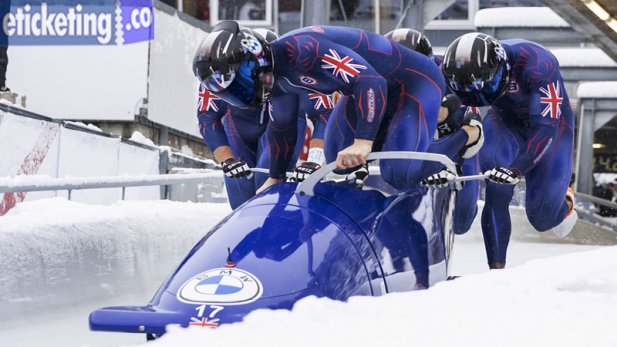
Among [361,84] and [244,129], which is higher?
[361,84]

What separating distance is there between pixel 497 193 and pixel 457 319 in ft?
10.2

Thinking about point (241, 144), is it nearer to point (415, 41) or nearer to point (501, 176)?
point (415, 41)

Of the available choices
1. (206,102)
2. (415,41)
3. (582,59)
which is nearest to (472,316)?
(206,102)

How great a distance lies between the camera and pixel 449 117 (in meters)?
4.79

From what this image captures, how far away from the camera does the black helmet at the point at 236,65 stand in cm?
329

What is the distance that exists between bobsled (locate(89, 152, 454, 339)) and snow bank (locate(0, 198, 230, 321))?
1143 mm

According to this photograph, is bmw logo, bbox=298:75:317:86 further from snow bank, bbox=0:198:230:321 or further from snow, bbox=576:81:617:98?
snow, bbox=576:81:617:98

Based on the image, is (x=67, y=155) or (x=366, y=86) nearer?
(x=366, y=86)

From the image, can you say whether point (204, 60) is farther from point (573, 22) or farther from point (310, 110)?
point (573, 22)

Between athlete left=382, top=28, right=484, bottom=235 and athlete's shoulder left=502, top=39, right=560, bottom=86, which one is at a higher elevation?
athlete's shoulder left=502, top=39, right=560, bottom=86

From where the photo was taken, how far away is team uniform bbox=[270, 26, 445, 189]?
11.5 ft

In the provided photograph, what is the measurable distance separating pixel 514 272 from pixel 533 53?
2.48 m

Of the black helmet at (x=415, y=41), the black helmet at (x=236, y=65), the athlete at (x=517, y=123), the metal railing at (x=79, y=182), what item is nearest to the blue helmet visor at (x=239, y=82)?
the black helmet at (x=236, y=65)

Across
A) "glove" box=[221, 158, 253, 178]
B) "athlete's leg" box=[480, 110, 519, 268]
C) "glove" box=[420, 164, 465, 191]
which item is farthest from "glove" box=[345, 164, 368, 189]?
"athlete's leg" box=[480, 110, 519, 268]
